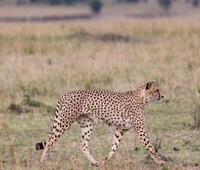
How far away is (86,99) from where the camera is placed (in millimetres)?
9156

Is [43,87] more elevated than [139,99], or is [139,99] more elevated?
[43,87]

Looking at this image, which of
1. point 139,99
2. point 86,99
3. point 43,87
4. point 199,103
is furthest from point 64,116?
point 43,87

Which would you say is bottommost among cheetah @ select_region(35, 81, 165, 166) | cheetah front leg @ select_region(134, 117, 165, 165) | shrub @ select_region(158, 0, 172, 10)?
cheetah front leg @ select_region(134, 117, 165, 165)

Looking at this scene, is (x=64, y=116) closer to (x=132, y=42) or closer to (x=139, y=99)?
(x=139, y=99)

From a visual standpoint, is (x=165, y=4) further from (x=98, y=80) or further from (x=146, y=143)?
(x=146, y=143)

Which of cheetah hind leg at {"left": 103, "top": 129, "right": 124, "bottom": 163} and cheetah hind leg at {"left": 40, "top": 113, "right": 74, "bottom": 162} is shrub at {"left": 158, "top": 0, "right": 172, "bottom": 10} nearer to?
cheetah hind leg at {"left": 103, "top": 129, "right": 124, "bottom": 163}

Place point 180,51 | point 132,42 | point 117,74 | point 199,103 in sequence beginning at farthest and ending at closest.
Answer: point 132,42 → point 180,51 → point 117,74 → point 199,103

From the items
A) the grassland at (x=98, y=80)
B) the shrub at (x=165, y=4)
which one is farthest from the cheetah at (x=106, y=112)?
the shrub at (x=165, y=4)

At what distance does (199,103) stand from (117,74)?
4.63 m

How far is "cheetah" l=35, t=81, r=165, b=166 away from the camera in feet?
29.8

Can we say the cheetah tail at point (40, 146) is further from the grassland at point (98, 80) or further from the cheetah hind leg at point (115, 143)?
the cheetah hind leg at point (115, 143)

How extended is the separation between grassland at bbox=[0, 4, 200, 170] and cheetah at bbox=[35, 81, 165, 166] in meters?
0.19

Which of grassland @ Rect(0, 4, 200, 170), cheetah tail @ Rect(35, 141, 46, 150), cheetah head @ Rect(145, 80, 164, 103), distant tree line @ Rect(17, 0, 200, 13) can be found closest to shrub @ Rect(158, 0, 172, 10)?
distant tree line @ Rect(17, 0, 200, 13)

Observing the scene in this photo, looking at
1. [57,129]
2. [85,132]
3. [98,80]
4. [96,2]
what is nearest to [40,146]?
[57,129]
